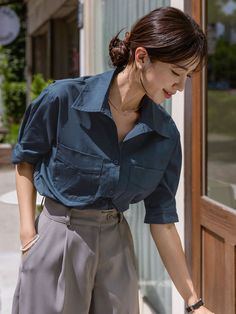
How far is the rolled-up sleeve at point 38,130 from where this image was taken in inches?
72.8

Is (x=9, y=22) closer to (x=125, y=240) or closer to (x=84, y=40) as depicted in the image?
(x=84, y=40)

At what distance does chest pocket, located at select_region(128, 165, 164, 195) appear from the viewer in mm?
1844

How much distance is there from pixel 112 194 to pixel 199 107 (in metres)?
1.34

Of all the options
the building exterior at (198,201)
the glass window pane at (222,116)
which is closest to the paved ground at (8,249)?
the building exterior at (198,201)

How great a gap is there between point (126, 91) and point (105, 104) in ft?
0.28

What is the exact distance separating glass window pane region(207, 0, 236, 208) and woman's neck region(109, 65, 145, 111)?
1.21m

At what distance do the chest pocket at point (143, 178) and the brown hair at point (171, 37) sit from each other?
1.13 feet

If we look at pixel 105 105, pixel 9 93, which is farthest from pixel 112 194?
pixel 9 93

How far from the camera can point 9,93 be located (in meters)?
15.6

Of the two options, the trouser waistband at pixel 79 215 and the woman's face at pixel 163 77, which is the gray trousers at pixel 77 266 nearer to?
the trouser waistband at pixel 79 215

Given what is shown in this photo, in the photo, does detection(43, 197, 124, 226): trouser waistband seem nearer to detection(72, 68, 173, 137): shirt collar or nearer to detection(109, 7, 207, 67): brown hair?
detection(72, 68, 173, 137): shirt collar

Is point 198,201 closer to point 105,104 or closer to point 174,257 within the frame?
point 174,257

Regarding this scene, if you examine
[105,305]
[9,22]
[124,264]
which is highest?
[9,22]

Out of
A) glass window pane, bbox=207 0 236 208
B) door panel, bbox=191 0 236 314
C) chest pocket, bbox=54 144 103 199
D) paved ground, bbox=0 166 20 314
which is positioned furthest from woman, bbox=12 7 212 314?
paved ground, bbox=0 166 20 314
